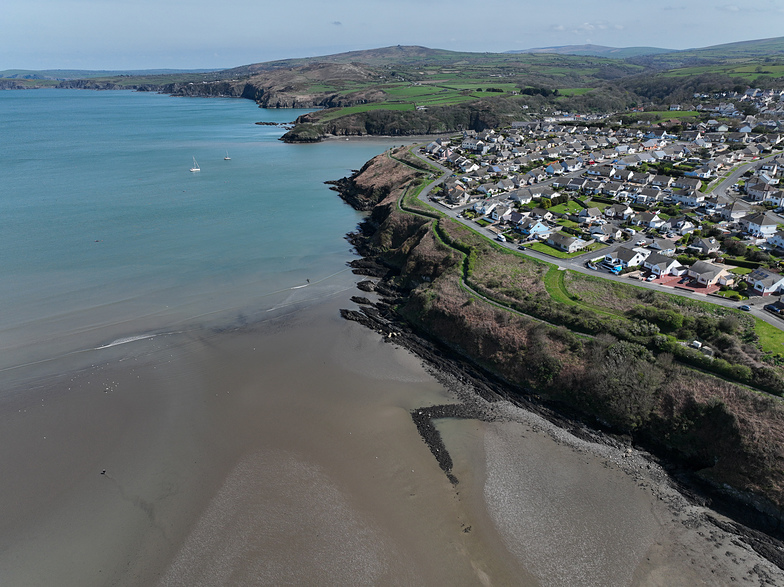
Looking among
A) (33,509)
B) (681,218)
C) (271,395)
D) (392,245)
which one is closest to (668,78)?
(681,218)

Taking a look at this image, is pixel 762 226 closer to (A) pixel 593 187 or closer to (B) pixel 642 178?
(B) pixel 642 178

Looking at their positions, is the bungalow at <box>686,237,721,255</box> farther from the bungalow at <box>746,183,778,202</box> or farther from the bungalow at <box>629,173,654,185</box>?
the bungalow at <box>629,173,654,185</box>

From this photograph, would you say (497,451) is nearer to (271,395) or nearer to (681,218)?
(271,395)

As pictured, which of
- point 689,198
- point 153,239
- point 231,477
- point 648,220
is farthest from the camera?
point 153,239

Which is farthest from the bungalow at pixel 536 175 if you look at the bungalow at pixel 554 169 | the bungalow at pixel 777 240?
the bungalow at pixel 777 240

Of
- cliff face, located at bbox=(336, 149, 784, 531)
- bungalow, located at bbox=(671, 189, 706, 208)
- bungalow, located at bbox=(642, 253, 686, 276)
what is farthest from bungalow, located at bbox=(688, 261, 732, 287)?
bungalow, located at bbox=(671, 189, 706, 208)

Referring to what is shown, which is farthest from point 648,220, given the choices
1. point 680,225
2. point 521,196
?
point 521,196

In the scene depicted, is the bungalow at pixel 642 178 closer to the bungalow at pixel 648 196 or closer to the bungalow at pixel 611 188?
the bungalow at pixel 648 196
